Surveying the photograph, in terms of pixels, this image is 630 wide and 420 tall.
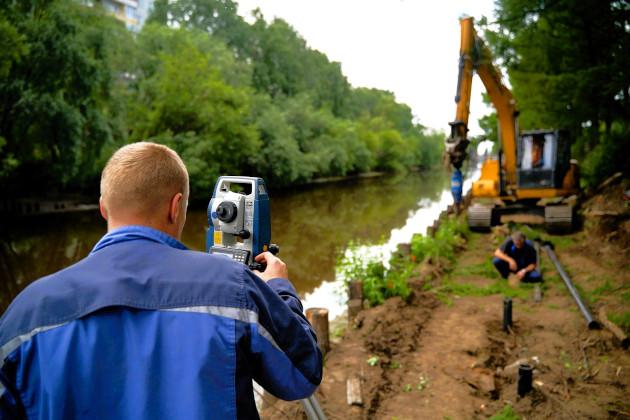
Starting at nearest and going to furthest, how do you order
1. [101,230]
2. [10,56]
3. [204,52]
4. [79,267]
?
[79,267] < [10,56] < [101,230] < [204,52]

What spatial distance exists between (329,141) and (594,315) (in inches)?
1097

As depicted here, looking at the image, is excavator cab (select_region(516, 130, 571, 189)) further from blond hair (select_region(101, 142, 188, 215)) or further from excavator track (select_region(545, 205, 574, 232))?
blond hair (select_region(101, 142, 188, 215))

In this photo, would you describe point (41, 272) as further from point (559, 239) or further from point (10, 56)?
point (559, 239)

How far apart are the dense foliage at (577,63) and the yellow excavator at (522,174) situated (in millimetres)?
749

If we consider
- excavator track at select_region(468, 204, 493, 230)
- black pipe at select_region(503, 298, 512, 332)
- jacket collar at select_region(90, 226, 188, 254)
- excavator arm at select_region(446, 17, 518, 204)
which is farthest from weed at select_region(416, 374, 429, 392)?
excavator track at select_region(468, 204, 493, 230)

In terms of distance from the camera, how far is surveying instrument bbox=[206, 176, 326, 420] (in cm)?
212

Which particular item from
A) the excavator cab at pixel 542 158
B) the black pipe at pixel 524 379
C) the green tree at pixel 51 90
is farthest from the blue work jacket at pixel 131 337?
the green tree at pixel 51 90

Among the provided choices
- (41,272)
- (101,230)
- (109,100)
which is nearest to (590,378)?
(41,272)

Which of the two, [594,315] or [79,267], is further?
[594,315]

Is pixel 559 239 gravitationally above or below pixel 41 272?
above

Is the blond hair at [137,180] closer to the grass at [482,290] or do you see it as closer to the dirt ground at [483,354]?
the dirt ground at [483,354]

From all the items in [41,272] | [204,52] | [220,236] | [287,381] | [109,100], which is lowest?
[41,272]

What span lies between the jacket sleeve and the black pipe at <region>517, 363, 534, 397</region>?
286 cm

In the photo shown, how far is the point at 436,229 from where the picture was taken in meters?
10.8
